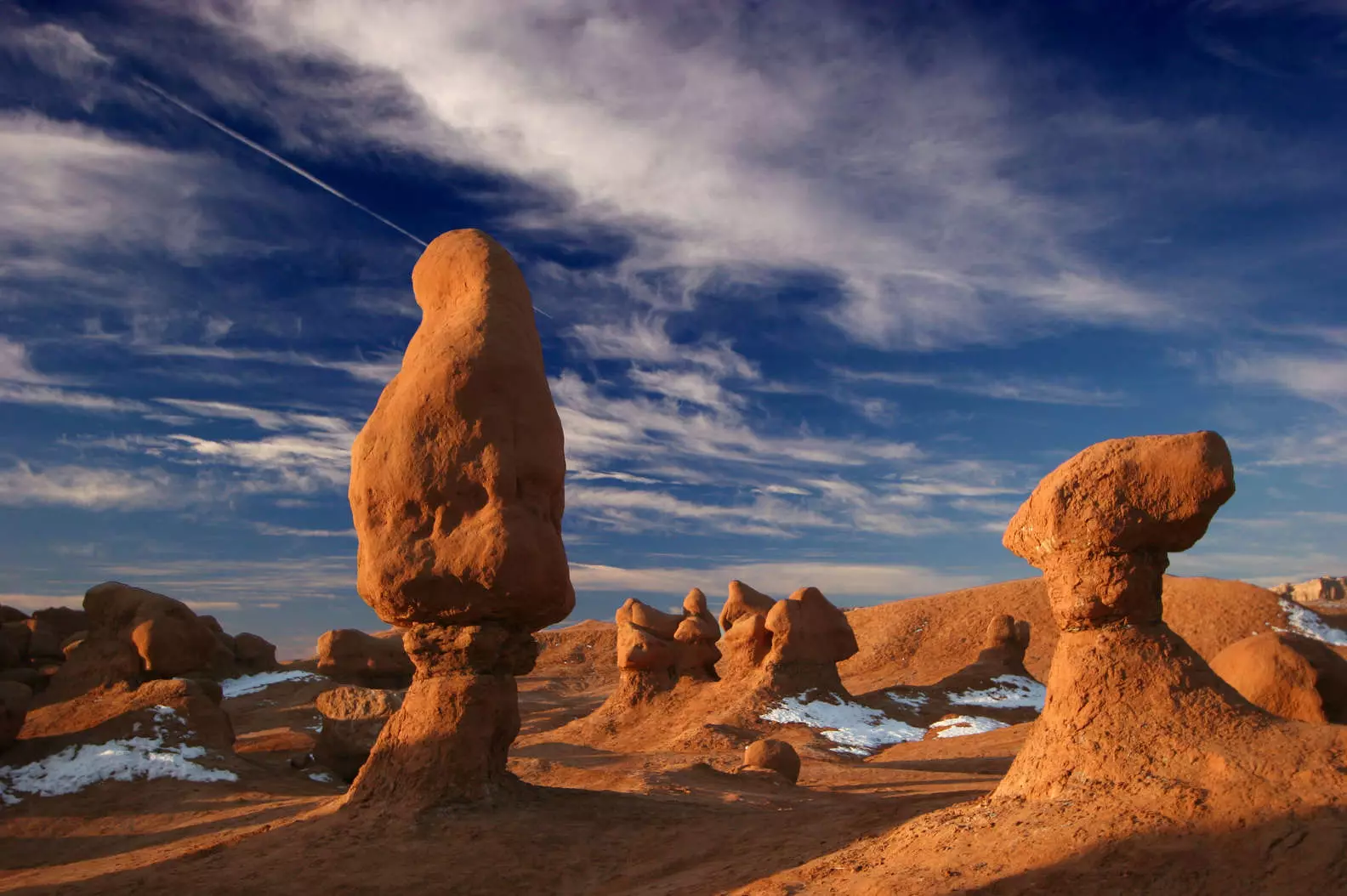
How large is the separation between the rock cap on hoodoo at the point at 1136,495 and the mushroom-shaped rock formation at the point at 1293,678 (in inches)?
85.8

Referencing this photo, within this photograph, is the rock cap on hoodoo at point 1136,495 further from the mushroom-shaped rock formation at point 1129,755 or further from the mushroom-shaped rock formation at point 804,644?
the mushroom-shaped rock formation at point 804,644

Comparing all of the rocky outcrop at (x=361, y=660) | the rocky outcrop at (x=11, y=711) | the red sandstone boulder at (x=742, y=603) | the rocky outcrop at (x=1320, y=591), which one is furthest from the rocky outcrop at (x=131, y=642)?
the rocky outcrop at (x=1320, y=591)

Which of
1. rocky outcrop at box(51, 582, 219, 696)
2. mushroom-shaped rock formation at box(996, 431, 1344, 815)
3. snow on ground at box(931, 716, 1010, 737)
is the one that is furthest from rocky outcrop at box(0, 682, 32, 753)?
snow on ground at box(931, 716, 1010, 737)

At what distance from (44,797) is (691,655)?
14093mm

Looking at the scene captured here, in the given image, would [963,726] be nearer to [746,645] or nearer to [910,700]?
[910,700]

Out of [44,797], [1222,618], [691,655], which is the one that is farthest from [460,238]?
[1222,618]

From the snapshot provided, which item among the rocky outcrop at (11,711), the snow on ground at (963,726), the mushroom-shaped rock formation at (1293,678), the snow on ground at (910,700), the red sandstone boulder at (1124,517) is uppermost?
the red sandstone boulder at (1124,517)

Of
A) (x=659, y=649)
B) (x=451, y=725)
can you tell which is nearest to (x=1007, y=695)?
(x=659, y=649)

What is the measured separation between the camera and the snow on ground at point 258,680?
28.5m

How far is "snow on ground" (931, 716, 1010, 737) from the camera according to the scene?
22.4m

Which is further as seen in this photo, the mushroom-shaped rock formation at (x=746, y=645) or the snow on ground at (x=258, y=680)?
the snow on ground at (x=258, y=680)

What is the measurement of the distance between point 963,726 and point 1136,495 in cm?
1717

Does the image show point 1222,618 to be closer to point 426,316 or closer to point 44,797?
point 426,316

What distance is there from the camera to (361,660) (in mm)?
24328
